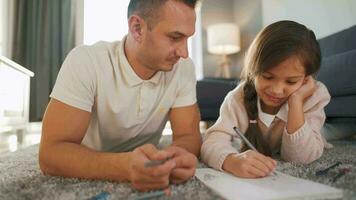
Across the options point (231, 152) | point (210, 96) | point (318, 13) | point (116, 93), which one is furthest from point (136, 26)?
point (318, 13)

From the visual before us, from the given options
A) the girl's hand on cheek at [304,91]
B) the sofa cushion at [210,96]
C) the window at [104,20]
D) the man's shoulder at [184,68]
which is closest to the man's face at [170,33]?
the man's shoulder at [184,68]

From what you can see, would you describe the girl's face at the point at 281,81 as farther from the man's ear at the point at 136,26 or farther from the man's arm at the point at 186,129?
the man's ear at the point at 136,26

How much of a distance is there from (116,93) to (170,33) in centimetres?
21

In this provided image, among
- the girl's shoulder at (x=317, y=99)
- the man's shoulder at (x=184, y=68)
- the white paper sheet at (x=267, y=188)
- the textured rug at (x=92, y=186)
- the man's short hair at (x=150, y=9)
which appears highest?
the man's short hair at (x=150, y=9)

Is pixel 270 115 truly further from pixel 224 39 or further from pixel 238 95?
pixel 224 39

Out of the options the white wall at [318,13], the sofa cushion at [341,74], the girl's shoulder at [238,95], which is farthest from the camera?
the white wall at [318,13]

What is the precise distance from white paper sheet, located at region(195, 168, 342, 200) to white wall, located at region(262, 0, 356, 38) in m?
2.00

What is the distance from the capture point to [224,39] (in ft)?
11.3

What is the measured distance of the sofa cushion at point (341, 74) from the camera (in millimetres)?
1398

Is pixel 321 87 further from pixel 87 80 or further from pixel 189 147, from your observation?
pixel 87 80

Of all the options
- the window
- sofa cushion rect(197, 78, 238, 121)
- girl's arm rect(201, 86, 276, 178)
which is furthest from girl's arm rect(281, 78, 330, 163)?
the window

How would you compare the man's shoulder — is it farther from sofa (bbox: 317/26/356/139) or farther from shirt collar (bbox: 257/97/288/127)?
sofa (bbox: 317/26/356/139)

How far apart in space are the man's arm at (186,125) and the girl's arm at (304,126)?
25 centimetres

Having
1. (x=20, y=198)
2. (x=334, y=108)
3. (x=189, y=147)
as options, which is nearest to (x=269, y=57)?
(x=189, y=147)
